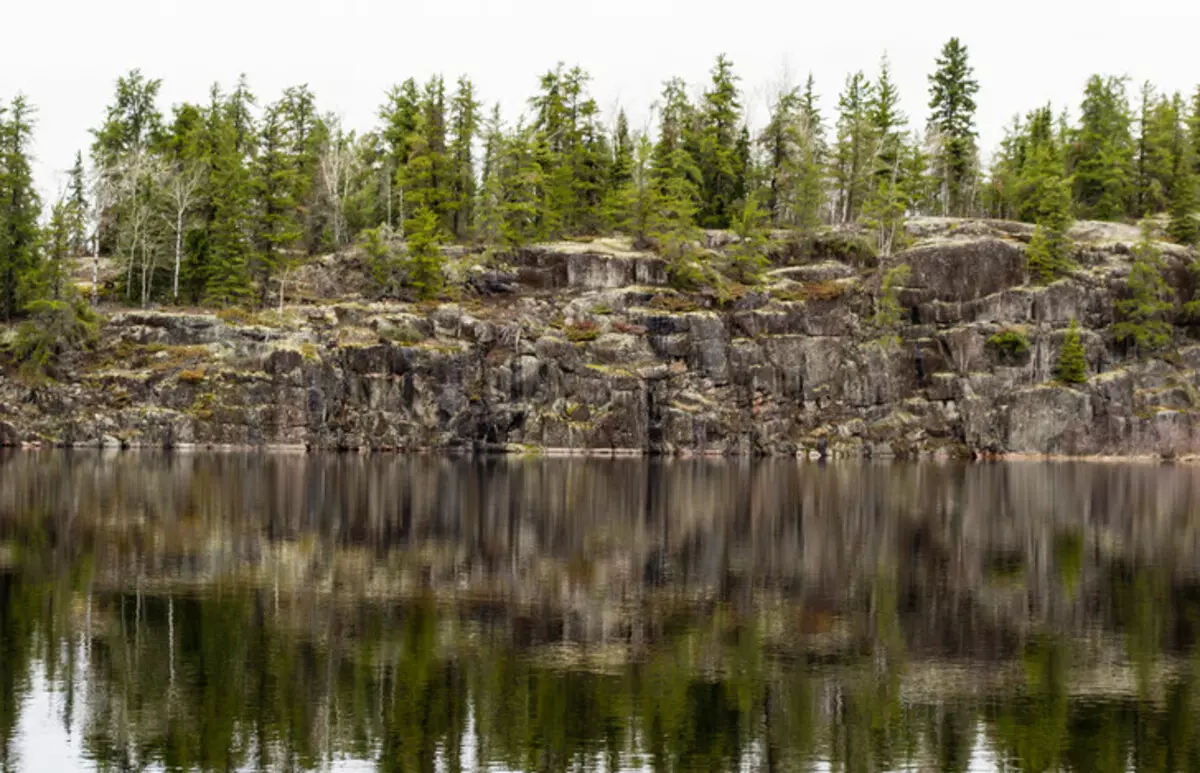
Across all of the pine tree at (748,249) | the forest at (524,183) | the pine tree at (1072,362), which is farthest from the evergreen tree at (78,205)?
the pine tree at (1072,362)

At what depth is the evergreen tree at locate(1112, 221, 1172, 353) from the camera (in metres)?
112

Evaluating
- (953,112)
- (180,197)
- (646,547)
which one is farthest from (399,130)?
(646,547)

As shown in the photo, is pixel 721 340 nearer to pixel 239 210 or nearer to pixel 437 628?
pixel 239 210

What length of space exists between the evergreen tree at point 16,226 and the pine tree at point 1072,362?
9322 centimetres

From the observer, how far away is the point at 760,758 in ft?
54.3

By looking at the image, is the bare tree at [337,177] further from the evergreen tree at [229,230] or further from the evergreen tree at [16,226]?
the evergreen tree at [16,226]

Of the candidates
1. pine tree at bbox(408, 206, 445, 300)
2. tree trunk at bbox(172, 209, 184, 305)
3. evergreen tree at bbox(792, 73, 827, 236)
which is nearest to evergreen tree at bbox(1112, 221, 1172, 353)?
evergreen tree at bbox(792, 73, 827, 236)

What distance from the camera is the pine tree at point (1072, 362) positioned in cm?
10838

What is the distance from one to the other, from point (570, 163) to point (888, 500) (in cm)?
7968

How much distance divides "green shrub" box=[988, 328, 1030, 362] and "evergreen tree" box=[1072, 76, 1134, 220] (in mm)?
30757

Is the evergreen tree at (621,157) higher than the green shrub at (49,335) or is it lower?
higher

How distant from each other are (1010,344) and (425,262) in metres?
56.2

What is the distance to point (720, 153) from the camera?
A: 5128 inches

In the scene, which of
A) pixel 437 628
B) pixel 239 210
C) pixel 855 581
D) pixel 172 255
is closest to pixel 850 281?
pixel 239 210
